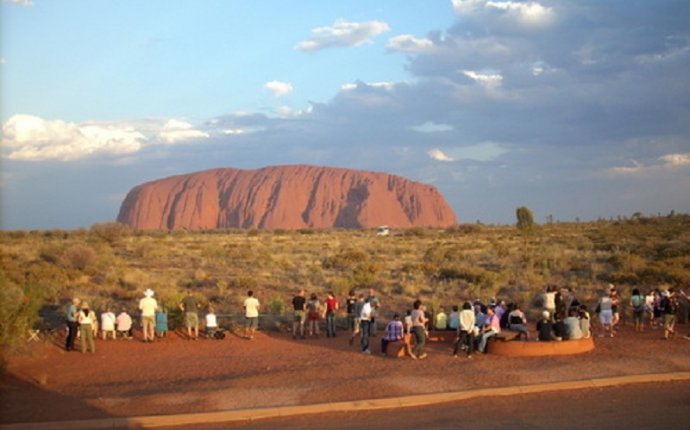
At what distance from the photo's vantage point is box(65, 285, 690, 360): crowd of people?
15.3m

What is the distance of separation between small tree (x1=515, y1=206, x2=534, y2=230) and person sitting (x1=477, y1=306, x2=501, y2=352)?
28.7 meters

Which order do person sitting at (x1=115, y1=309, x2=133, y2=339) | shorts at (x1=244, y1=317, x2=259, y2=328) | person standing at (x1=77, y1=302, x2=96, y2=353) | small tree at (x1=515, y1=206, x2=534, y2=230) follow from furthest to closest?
small tree at (x1=515, y1=206, x2=534, y2=230), shorts at (x1=244, y1=317, x2=259, y2=328), person sitting at (x1=115, y1=309, x2=133, y2=339), person standing at (x1=77, y1=302, x2=96, y2=353)

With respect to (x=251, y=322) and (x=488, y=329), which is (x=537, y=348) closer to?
(x=488, y=329)

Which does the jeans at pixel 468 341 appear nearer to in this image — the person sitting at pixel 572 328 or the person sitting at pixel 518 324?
the person sitting at pixel 518 324

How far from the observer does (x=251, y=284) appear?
28.2m

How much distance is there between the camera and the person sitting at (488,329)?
15.2m

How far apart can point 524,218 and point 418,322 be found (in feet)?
97.3

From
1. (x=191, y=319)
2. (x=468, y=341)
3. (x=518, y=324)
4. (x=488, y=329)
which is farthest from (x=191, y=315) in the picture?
(x=518, y=324)

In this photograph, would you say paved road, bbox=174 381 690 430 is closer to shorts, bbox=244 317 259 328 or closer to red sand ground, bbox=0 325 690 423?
red sand ground, bbox=0 325 690 423

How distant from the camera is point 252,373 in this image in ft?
46.0

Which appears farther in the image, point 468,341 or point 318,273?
point 318,273

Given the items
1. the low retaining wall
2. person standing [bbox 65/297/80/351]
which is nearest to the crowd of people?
person standing [bbox 65/297/80/351]

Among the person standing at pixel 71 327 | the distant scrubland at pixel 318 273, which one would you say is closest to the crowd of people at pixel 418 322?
the person standing at pixel 71 327

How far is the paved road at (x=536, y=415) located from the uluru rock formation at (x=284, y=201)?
11050 centimetres
